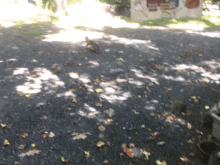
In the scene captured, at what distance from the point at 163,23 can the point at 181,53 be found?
19.7ft

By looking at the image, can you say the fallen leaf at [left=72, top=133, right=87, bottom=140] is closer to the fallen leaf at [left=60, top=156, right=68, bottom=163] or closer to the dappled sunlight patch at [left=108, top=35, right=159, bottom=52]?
the fallen leaf at [left=60, top=156, right=68, bottom=163]

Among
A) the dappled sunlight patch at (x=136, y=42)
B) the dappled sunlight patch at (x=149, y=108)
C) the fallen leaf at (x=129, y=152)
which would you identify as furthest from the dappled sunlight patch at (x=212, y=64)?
the fallen leaf at (x=129, y=152)

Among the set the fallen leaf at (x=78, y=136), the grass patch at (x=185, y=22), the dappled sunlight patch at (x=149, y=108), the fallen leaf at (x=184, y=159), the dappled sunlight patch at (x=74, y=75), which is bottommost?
the fallen leaf at (x=184, y=159)

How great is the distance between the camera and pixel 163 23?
1243cm

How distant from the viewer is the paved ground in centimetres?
282

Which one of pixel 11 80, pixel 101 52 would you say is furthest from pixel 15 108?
pixel 101 52

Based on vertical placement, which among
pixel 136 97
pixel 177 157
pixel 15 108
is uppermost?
pixel 15 108

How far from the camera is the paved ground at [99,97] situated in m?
2.82

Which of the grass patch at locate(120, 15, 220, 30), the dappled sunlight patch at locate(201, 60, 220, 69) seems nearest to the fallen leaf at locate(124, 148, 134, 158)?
the dappled sunlight patch at locate(201, 60, 220, 69)

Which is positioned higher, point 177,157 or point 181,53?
point 181,53

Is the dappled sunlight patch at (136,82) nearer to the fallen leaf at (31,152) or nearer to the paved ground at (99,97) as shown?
the paved ground at (99,97)

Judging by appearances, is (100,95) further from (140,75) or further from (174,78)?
(174,78)

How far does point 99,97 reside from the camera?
4086 mm

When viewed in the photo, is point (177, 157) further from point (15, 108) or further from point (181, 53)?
point (181, 53)
